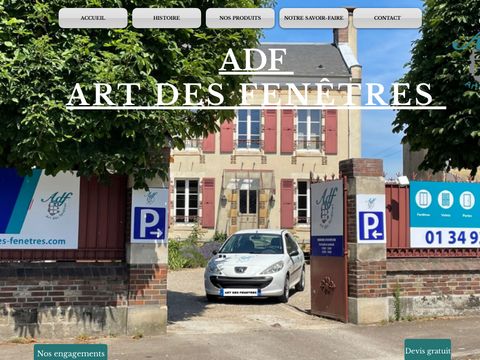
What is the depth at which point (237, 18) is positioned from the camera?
884cm

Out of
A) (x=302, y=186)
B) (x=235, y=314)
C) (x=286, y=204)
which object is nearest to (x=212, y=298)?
(x=235, y=314)

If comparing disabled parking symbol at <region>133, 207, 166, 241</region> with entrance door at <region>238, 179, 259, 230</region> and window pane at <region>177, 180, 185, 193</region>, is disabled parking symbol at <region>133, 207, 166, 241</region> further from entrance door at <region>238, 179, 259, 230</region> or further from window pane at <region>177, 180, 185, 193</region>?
window pane at <region>177, 180, 185, 193</region>

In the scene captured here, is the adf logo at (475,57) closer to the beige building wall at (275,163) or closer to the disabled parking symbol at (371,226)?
the disabled parking symbol at (371,226)

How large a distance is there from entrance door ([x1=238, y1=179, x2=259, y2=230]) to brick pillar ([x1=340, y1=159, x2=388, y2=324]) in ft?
52.4

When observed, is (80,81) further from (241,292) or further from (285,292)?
(285,292)

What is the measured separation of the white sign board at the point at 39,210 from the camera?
9047mm

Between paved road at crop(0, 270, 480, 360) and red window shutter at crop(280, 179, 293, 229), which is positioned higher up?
red window shutter at crop(280, 179, 293, 229)

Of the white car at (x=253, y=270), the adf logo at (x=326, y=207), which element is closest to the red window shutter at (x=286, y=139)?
the white car at (x=253, y=270)

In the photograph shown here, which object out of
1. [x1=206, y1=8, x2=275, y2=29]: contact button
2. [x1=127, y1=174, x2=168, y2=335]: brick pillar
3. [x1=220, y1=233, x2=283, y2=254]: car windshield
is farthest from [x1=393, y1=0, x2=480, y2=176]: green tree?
[x1=127, y1=174, x2=168, y2=335]: brick pillar

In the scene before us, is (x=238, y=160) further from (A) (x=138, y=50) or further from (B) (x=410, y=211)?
(A) (x=138, y=50)

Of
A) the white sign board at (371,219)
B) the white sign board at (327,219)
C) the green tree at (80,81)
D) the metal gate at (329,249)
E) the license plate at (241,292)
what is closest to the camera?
the green tree at (80,81)

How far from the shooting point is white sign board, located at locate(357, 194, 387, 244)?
10.2m

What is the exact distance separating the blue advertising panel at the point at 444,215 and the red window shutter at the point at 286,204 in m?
15.6

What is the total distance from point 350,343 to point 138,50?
497 centimetres
